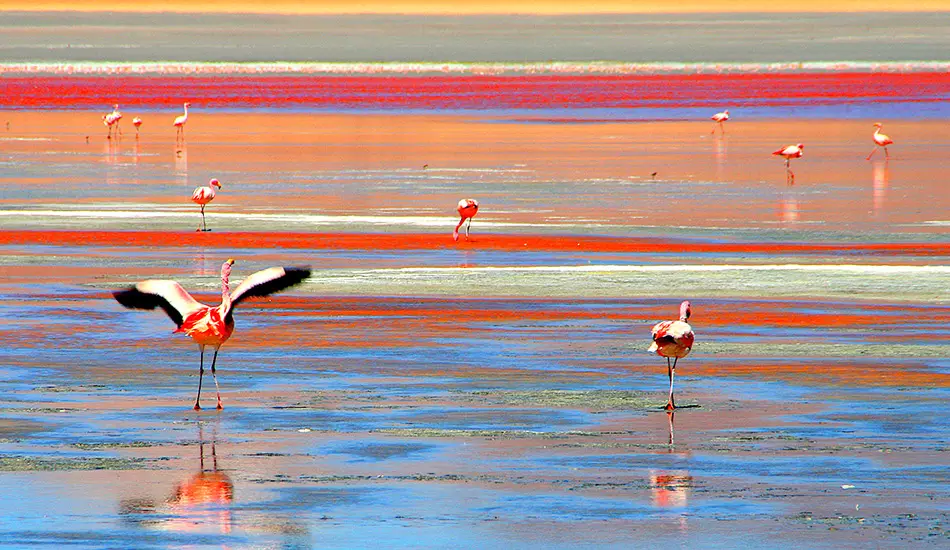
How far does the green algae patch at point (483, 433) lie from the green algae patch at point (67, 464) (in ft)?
5.22

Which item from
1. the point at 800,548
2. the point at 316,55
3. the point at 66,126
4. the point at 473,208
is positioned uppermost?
the point at 316,55

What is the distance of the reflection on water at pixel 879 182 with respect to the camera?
2902 cm

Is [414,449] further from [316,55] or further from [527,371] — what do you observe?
[316,55]

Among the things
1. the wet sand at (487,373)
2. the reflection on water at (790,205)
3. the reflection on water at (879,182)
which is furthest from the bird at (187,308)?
the reflection on water at (879,182)

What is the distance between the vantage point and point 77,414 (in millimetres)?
11992

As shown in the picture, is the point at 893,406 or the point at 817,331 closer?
the point at 893,406

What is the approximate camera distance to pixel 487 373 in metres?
13.8

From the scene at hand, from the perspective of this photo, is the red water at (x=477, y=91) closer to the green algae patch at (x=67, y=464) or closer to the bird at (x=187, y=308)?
the bird at (x=187, y=308)

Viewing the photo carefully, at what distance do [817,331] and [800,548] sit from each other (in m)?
7.64

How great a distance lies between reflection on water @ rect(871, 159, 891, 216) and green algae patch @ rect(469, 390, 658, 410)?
1525cm

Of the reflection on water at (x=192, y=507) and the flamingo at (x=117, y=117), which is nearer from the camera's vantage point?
the reflection on water at (x=192, y=507)

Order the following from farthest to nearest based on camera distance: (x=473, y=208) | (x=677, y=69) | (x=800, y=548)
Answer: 1. (x=677, y=69)
2. (x=473, y=208)
3. (x=800, y=548)

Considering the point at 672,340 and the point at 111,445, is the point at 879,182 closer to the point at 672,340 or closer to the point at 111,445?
the point at 672,340

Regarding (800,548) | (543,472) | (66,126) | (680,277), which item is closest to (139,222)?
(680,277)
